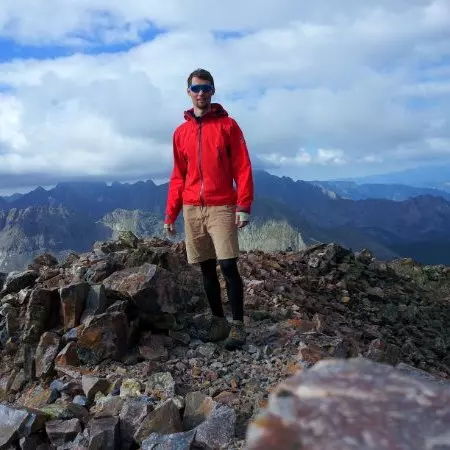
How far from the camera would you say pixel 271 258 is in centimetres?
1803

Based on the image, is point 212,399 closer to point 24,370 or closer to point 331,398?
point 24,370

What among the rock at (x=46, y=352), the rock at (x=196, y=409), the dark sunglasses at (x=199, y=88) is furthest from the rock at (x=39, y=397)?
the dark sunglasses at (x=199, y=88)

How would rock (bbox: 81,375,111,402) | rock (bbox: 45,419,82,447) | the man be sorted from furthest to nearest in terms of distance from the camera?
the man < rock (bbox: 81,375,111,402) < rock (bbox: 45,419,82,447)

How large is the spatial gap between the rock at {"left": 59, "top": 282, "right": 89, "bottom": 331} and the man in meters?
2.10

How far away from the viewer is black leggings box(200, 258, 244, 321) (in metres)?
10.1

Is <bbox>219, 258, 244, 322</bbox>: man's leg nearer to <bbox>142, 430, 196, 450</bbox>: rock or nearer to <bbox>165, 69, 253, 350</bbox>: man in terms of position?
<bbox>165, 69, 253, 350</bbox>: man

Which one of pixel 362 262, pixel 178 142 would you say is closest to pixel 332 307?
pixel 362 262

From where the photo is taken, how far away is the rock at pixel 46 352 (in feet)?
31.6

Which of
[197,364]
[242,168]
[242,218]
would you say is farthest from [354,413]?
[242,168]

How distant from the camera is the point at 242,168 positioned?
9.73 metres

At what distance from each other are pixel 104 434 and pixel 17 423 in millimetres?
1358

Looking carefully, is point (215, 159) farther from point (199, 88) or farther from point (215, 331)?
point (215, 331)

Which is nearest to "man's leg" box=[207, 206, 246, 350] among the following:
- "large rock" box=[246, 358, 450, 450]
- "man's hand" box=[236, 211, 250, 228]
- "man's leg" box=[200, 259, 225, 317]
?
"man's hand" box=[236, 211, 250, 228]

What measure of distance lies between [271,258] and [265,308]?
535 centimetres
